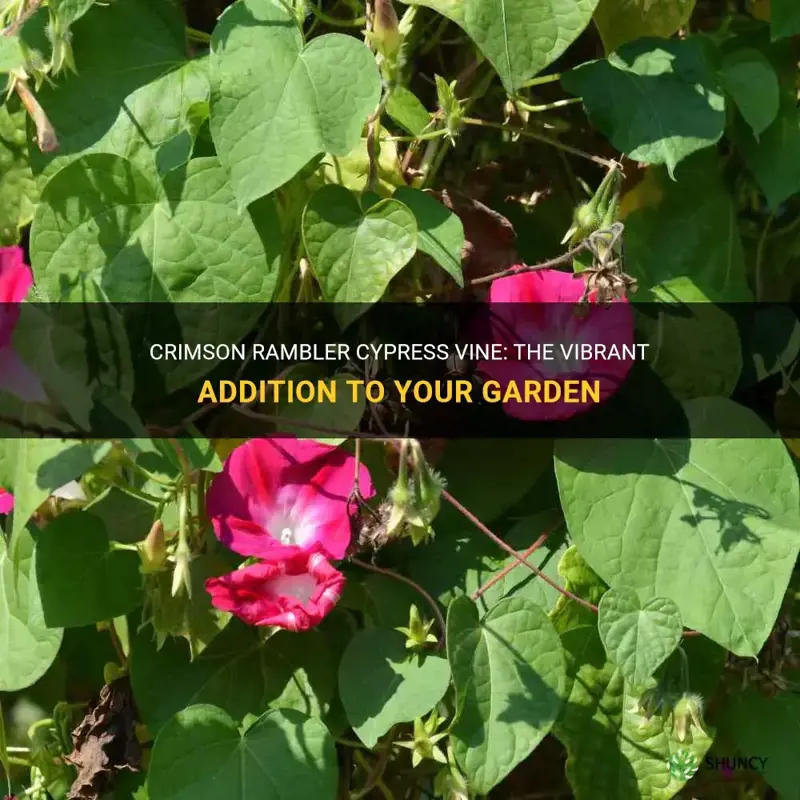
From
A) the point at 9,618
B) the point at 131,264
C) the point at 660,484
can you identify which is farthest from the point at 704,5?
the point at 9,618

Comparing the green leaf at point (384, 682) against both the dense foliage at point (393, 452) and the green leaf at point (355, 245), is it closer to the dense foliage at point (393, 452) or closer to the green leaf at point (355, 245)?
the dense foliage at point (393, 452)

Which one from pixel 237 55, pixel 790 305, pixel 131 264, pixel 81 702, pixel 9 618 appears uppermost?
pixel 237 55

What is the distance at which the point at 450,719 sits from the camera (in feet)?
2.67

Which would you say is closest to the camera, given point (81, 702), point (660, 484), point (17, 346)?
point (17, 346)

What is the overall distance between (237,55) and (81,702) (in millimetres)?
597

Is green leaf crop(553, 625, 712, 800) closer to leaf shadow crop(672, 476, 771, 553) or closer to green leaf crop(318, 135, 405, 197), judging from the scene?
leaf shadow crop(672, 476, 771, 553)

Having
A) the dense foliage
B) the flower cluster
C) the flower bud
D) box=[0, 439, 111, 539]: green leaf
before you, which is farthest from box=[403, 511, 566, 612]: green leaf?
box=[0, 439, 111, 539]: green leaf

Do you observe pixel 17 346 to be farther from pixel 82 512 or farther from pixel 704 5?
pixel 704 5

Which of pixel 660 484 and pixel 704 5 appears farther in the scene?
pixel 704 5

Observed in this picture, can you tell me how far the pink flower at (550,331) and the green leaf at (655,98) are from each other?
125mm

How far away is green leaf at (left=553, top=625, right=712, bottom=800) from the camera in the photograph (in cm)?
84

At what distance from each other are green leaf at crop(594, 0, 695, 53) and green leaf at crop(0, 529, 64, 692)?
2.16ft

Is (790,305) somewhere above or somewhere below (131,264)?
below

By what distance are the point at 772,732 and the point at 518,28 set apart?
63 centimetres
